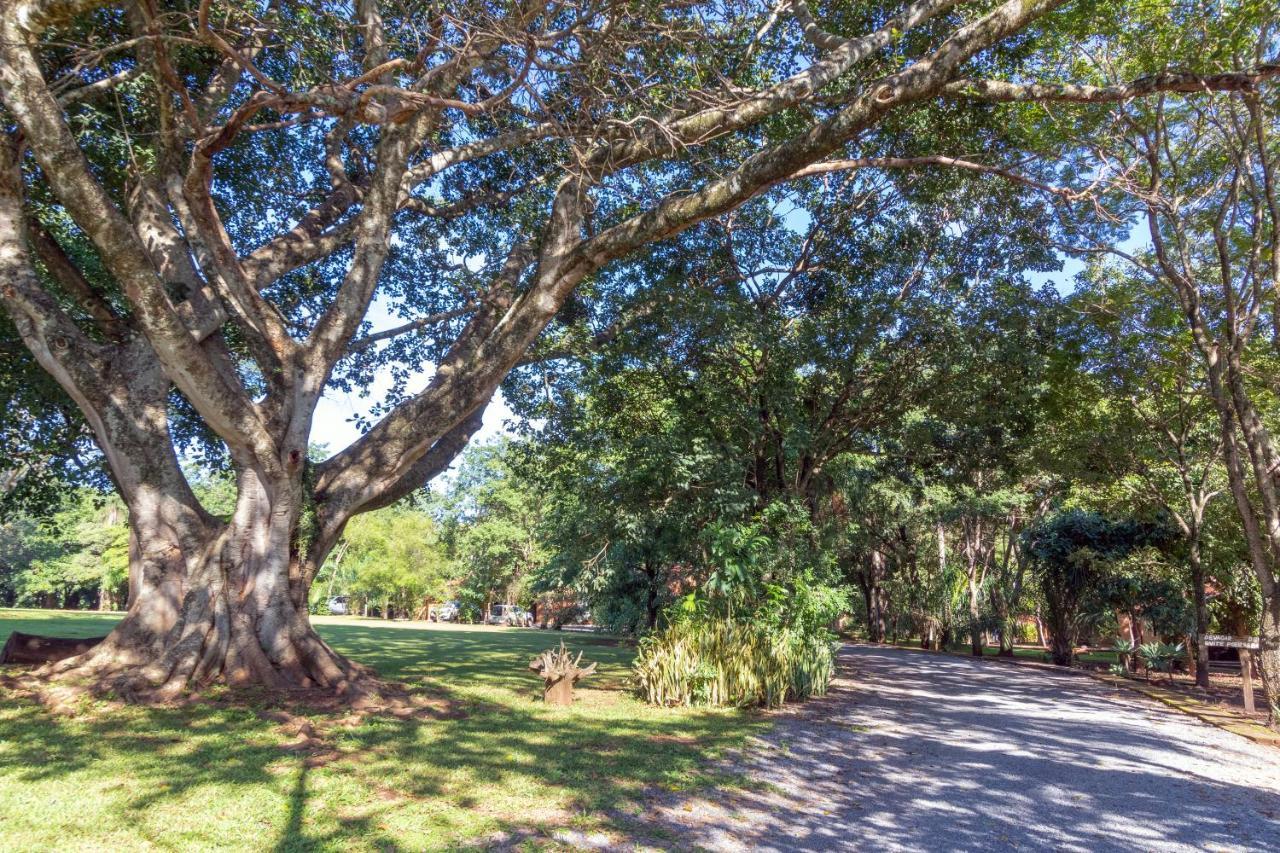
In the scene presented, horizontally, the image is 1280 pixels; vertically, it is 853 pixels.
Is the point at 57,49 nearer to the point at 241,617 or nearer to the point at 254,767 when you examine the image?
the point at 241,617

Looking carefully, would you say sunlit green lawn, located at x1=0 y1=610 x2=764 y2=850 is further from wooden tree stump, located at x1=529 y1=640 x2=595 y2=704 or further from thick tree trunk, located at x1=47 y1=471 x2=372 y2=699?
thick tree trunk, located at x1=47 y1=471 x2=372 y2=699

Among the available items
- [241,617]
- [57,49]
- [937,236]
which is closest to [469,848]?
[241,617]

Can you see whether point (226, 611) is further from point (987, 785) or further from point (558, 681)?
point (987, 785)

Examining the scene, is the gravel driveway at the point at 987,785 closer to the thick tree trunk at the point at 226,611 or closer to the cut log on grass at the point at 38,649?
the thick tree trunk at the point at 226,611

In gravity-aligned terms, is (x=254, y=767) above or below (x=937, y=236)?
below

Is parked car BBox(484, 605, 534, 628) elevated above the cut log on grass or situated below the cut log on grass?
below

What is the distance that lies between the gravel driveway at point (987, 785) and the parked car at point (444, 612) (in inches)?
1668

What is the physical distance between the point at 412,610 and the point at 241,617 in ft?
137

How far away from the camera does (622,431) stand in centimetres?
1398

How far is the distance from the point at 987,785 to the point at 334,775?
4.93 m

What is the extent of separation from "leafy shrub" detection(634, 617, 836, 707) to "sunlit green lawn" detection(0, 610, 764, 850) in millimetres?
785

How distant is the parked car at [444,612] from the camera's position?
161 feet

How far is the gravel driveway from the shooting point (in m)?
4.65

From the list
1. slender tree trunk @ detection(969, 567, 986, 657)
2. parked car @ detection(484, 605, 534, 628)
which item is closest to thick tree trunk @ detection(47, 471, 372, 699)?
slender tree trunk @ detection(969, 567, 986, 657)
